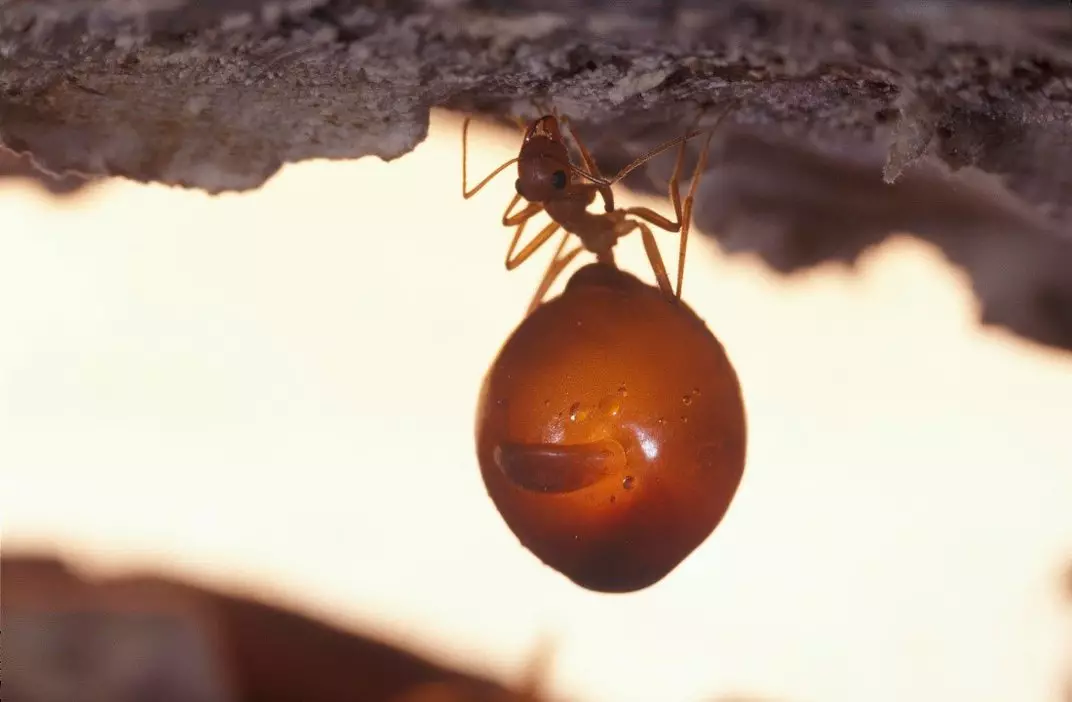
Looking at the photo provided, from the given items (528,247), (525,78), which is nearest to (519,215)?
(528,247)

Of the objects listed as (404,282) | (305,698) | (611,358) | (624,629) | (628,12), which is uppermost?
(628,12)

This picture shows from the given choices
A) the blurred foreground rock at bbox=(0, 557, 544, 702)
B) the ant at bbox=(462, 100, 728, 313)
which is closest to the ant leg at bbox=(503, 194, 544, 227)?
the ant at bbox=(462, 100, 728, 313)

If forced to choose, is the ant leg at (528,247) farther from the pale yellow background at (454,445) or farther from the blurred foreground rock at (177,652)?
the blurred foreground rock at (177,652)

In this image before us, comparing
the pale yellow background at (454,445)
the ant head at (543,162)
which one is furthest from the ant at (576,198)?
the pale yellow background at (454,445)

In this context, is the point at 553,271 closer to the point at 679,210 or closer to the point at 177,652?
the point at 679,210

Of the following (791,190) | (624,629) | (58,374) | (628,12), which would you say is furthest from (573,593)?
(628,12)

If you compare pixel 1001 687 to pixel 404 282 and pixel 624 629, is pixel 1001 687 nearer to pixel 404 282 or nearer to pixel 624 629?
pixel 624 629

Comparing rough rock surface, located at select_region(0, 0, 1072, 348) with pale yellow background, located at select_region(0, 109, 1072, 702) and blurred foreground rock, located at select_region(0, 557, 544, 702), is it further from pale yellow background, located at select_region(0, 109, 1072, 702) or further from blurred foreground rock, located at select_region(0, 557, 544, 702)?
blurred foreground rock, located at select_region(0, 557, 544, 702)
